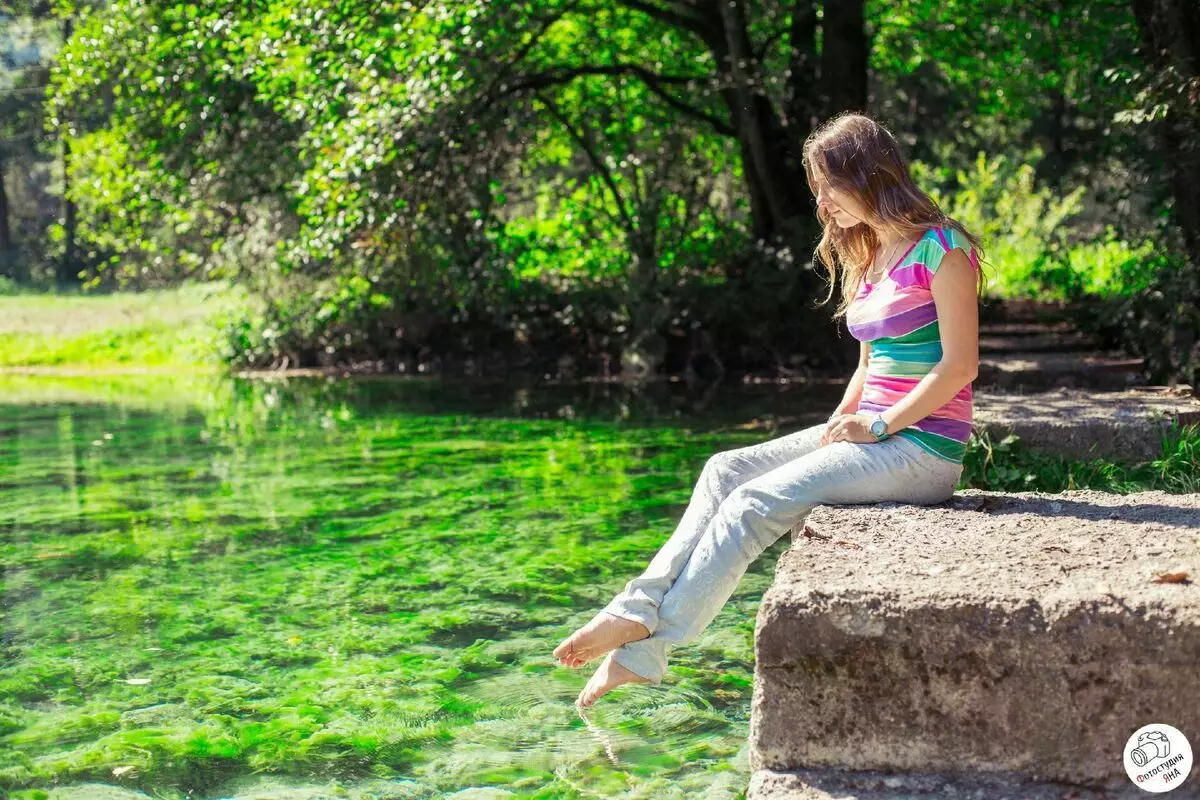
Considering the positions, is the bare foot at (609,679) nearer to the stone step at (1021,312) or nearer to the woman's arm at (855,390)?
the woman's arm at (855,390)

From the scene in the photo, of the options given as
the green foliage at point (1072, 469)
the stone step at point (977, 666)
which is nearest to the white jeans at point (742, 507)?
the stone step at point (977, 666)

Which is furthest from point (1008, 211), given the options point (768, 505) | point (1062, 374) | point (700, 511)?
point (768, 505)

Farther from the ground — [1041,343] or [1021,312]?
[1021,312]

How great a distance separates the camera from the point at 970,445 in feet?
20.5

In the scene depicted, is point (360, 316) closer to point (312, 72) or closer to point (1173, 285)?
point (312, 72)

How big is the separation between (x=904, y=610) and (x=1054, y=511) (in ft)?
3.66

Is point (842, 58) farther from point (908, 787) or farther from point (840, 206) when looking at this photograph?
point (908, 787)

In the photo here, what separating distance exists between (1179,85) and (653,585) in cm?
546

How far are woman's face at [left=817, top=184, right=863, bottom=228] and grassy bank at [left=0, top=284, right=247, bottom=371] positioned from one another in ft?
55.1

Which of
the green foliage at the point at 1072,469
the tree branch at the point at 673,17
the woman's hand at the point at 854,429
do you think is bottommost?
the green foliage at the point at 1072,469

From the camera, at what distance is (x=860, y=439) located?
3.79 meters

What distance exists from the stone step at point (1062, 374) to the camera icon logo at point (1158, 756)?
271 inches

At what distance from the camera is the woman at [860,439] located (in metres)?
3.51

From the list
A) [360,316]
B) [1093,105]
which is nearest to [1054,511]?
[1093,105]
